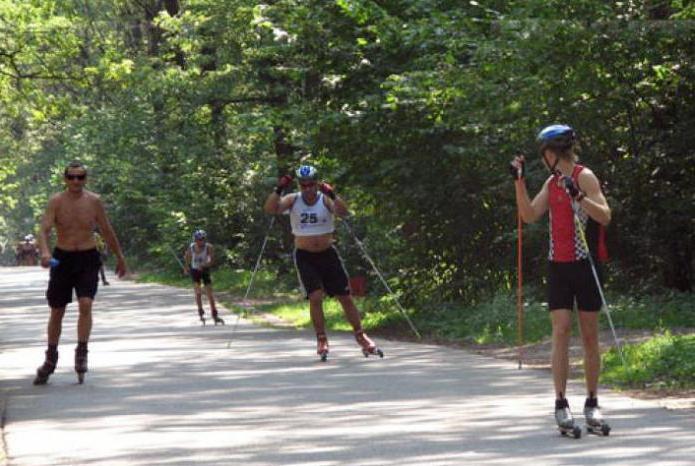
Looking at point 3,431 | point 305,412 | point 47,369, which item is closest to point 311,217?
point 47,369

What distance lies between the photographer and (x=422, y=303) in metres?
22.8

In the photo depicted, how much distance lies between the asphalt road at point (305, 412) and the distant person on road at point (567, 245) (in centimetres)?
50

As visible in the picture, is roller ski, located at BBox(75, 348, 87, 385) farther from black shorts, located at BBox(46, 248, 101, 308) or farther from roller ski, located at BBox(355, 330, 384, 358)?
roller ski, located at BBox(355, 330, 384, 358)

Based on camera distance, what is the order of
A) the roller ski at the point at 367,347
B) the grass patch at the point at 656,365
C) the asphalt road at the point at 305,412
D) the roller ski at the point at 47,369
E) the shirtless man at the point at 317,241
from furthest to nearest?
the roller ski at the point at 367,347 → the shirtless man at the point at 317,241 → the roller ski at the point at 47,369 → the grass patch at the point at 656,365 → the asphalt road at the point at 305,412

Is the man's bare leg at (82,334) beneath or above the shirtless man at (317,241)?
beneath

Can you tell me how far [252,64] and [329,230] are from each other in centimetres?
1597

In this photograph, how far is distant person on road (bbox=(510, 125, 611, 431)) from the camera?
9.78 meters

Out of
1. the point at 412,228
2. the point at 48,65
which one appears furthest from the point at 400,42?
the point at 48,65

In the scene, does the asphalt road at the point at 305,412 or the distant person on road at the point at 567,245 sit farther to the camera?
the distant person on road at the point at 567,245

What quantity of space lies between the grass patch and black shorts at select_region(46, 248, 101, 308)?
4511 millimetres

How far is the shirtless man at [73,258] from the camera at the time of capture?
554 inches

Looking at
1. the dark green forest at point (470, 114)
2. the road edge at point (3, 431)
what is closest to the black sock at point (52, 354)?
the road edge at point (3, 431)

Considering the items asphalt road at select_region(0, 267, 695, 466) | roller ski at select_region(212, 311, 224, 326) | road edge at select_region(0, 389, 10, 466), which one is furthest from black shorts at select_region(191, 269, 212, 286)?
road edge at select_region(0, 389, 10, 466)

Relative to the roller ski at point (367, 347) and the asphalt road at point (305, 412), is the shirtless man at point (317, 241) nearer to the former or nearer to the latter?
the roller ski at point (367, 347)
